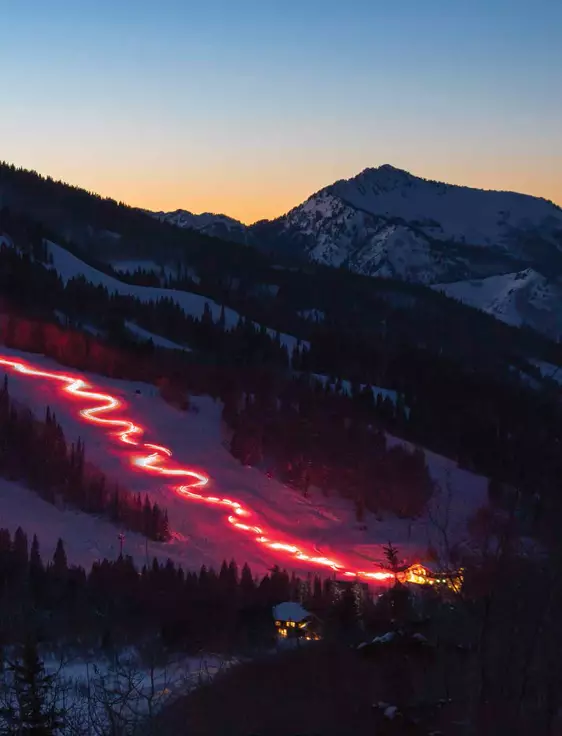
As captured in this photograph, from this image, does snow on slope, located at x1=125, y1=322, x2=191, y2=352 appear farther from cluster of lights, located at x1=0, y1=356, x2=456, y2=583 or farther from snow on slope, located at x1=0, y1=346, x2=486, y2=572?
cluster of lights, located at x1=0, y1=356, x2=456, y2=583

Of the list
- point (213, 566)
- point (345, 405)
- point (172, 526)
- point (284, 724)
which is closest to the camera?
point (284, 724)

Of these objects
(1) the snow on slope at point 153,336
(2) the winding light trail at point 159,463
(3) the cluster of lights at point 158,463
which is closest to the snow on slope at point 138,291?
(1) the snow on slope at point 153,336

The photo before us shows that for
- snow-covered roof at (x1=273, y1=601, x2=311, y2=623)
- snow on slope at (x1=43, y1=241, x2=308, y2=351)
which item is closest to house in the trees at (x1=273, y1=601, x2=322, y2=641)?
snow-covered roof at (x1=273, y1=601, x2=311, y2=623)

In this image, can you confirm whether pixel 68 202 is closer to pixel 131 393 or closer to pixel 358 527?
pixel 131 393

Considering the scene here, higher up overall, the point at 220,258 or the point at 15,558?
the point at 220,258

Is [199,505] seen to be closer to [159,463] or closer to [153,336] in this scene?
[159,463]

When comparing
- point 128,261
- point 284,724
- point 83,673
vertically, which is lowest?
point 83,673

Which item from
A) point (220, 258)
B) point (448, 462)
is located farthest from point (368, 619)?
point (220, 258)

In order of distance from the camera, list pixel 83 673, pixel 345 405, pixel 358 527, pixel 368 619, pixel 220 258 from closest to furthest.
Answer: pixel 83 673, pixel 368 619, pixel 358 527, pixel 345 405, pixel 220 258
